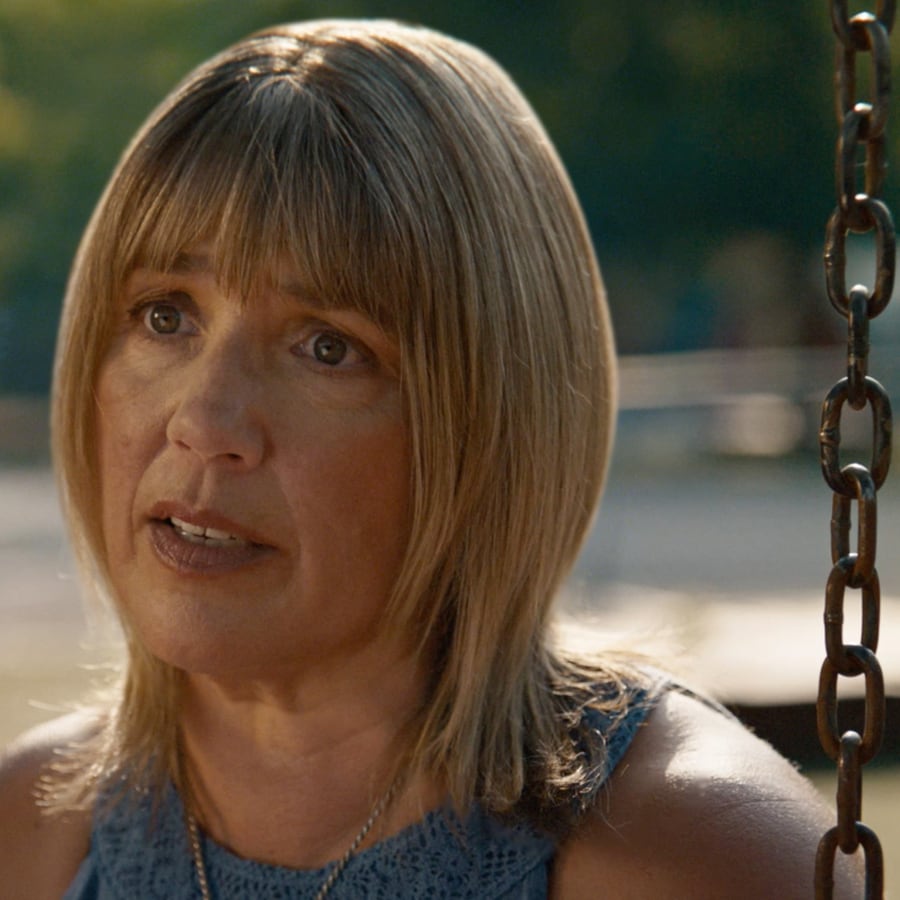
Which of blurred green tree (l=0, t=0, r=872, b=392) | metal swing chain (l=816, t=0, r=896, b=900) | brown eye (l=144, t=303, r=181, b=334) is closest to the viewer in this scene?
metal swing chain (l=816, t=0, r=896, b=900)

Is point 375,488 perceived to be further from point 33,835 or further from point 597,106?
point 597,106

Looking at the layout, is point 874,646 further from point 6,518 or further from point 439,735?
point 6,518

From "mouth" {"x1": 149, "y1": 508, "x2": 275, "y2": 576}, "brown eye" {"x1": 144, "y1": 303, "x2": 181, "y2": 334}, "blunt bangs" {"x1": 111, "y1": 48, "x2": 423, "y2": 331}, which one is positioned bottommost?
"mouth" {"x1": 149, "y1": 508, "x2": 275, "y2": 576}

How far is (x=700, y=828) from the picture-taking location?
6.27 ft

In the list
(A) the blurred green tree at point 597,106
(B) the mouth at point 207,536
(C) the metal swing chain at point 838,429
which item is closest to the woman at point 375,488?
(B) the mouth at point 207,536

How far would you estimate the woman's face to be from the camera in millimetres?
1896

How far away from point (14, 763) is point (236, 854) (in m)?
0.44

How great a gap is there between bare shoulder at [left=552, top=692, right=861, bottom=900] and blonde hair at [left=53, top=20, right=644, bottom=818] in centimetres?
7

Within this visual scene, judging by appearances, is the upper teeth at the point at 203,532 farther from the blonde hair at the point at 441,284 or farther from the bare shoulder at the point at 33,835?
the bare shoulder at the point at 33,835

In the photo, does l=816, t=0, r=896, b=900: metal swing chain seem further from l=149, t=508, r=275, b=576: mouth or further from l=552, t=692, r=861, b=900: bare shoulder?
l=149, t=508, r=275, b=576: mouth

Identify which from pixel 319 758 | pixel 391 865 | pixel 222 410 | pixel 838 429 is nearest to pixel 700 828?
pixel 391 865

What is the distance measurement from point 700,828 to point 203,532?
→ 0.64 metres

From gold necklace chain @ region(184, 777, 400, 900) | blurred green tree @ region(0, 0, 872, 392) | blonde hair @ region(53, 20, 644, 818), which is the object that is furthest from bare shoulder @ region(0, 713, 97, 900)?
blurred green tree @ region(0, 0, 872, 392)

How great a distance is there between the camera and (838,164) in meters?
1.50
